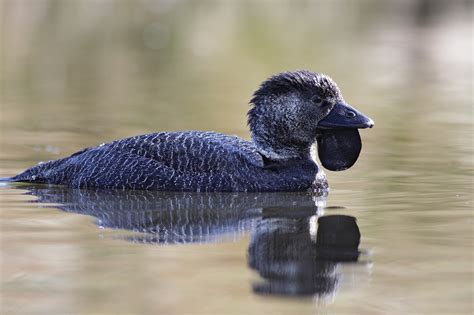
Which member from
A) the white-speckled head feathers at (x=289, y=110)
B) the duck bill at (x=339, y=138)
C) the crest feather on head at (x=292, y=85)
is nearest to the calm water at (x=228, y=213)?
the duck bill at (x=339, y=138)

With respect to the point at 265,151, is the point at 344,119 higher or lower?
higher

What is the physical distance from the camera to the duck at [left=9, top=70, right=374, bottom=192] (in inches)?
420

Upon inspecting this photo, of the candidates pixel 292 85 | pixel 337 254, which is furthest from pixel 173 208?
pixel 337 254

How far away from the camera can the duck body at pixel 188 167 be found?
10.7m

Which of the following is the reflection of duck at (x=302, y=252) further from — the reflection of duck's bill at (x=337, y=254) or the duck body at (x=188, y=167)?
the duck body at (x=188, y=167)

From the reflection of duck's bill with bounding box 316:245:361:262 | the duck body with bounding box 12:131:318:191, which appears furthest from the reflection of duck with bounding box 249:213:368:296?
the duck body with bounding box 12:131:318:191

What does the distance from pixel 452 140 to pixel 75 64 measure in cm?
1502

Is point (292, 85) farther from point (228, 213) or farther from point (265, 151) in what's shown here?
point (228, 213)

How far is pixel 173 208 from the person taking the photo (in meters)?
10.0

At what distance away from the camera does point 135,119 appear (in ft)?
56.2

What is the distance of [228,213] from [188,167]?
1.05m

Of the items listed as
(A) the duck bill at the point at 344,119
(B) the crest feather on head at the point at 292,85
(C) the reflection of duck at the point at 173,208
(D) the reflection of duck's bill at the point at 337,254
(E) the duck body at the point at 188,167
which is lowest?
(D) the reflection of duck's bill at the point at 337,254

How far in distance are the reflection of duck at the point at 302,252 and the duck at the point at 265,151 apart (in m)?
1.18

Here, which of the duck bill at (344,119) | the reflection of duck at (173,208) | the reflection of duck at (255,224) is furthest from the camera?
the duck bill at (344,119)
